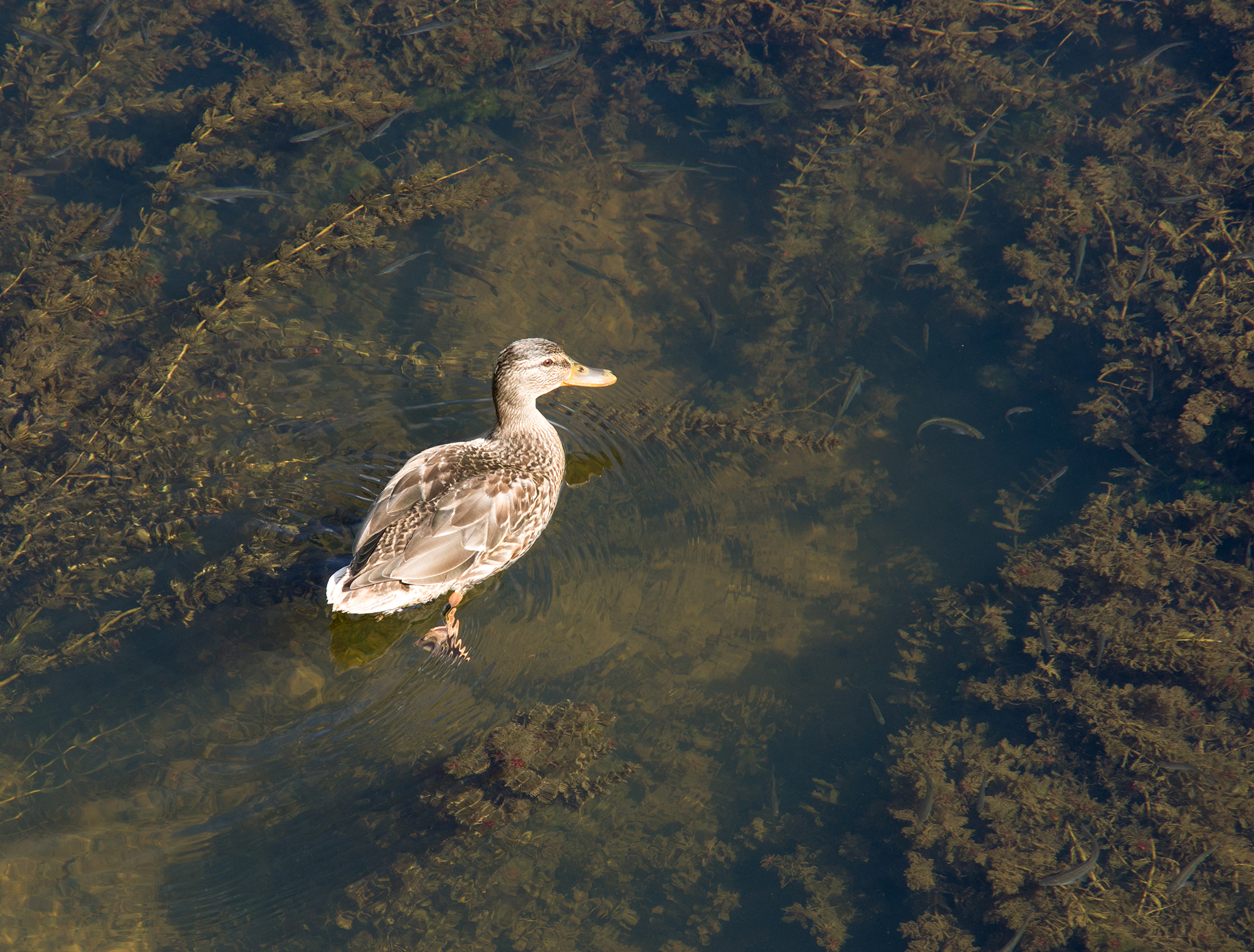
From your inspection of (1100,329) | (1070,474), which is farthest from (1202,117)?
(1070,474)

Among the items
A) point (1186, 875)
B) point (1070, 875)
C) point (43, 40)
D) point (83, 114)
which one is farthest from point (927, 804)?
point (43, 40)

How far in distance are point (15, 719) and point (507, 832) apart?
348cm

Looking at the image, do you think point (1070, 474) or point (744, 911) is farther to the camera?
point (1070, 474)

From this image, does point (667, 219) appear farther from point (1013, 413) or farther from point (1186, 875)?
point (1186, 875)

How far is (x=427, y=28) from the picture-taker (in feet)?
30.2

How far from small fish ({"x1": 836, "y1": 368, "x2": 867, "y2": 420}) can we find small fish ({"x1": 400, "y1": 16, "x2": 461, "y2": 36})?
671cm

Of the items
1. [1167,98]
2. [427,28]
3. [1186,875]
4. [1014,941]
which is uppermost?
[427,28]

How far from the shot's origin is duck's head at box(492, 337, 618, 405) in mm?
5926

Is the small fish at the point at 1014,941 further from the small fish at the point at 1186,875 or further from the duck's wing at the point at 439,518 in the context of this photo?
the duck's wing at the point at 439,518

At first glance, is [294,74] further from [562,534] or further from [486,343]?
[562,534]

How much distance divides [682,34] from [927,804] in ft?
29.7

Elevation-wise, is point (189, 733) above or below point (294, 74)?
below

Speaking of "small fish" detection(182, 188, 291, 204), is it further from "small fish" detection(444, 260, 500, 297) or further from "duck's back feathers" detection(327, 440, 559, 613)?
"duck's back feathers" detection(327, 440, 559, 613)

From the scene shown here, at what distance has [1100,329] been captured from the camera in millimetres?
7410
